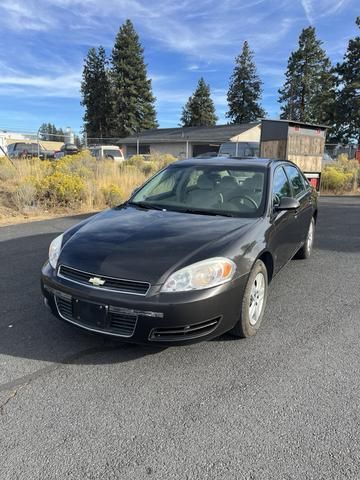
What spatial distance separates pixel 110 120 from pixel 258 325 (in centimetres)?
5654

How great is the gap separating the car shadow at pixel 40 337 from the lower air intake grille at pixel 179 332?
0.29 m

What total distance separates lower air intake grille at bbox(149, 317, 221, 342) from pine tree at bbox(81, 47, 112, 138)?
5728 cm

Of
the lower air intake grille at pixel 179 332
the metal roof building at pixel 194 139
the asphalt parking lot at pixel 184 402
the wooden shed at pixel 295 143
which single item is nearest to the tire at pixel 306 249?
the asphalt parking lot at pixel 184 402

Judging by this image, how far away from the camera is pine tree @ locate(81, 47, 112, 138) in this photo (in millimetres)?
56719

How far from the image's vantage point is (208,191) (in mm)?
4066

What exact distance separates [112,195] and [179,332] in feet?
26.6

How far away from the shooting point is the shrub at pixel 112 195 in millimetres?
10328

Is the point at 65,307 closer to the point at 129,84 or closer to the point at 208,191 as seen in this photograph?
the point at 208,191

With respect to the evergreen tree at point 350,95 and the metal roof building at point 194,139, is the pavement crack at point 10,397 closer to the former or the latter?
the metal roof building at point 194,139

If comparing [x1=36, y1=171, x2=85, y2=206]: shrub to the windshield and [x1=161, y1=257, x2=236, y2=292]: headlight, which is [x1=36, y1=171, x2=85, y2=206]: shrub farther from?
Result: [x1=161, y1=257, x2=236, y2=292]: headlight

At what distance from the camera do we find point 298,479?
1.87m

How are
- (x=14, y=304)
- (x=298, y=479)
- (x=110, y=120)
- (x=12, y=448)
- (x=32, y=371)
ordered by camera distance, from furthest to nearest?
(x=110, y=120) → (x=14, y=304) → (x=32, y=371) → (x=12, y=448) → (x=298, y=479)

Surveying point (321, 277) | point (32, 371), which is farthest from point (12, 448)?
point (321, 277)

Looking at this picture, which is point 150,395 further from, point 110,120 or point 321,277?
point 110,120
